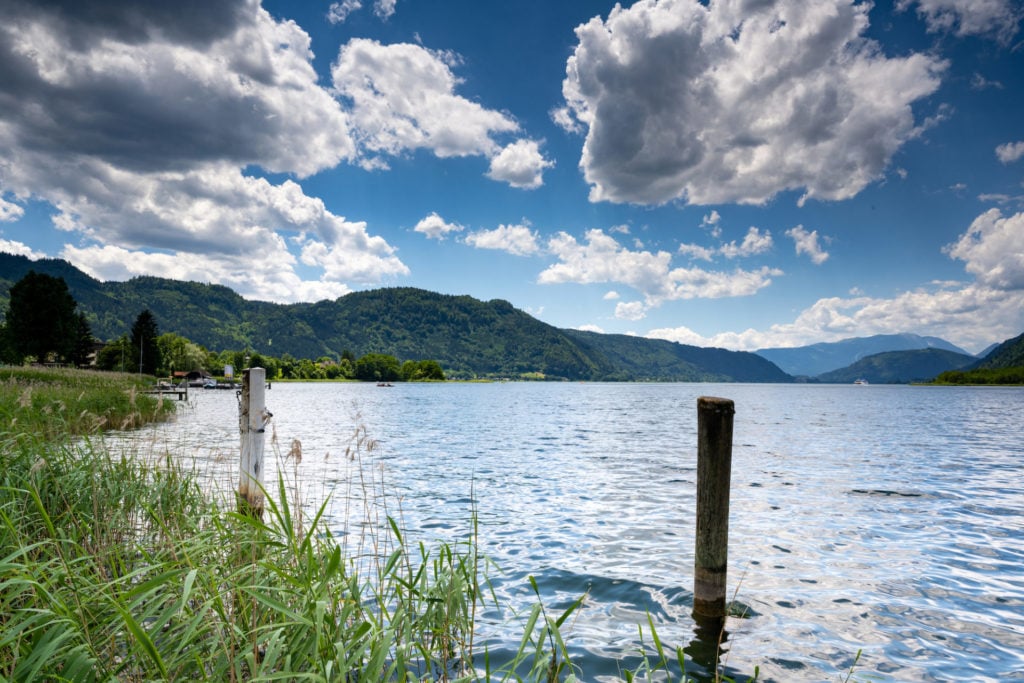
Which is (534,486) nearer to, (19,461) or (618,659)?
(618,659)

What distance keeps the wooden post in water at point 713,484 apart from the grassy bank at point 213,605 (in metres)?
1.30

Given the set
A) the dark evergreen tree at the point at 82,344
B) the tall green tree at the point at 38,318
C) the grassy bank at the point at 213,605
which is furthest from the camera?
the dark evergreen tree at the point at 82,344

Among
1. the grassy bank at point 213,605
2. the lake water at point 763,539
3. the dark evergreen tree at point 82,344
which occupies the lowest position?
the lake water at point 763,539

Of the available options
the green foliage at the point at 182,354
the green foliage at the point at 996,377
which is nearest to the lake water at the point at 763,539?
the green foliage at the point at 182,354

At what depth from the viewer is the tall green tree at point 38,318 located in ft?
243

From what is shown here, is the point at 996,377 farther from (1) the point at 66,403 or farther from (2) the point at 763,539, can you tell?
(1) the point at 66,403

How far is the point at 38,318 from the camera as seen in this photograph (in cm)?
7475

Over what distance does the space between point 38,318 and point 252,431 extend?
89766 mm

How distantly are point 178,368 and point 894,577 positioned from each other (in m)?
170

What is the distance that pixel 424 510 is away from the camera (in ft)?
46.0

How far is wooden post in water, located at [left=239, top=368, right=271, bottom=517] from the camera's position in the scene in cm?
871

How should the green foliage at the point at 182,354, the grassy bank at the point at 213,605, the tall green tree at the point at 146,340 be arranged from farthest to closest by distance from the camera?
the green foliage at the point at 182,354 < the tall green tree at the point at 146,340 < the grassy bank at the point at 213,605

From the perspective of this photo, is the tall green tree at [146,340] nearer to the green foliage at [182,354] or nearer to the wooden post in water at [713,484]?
the green foliage at [182,354]

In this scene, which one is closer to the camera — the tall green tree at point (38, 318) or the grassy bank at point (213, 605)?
the grassy bank at point (213, 605)
